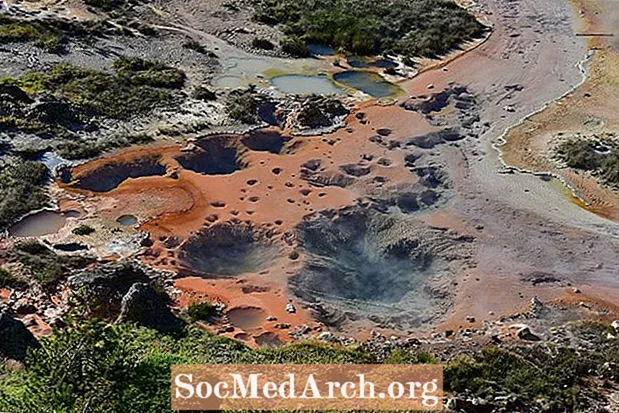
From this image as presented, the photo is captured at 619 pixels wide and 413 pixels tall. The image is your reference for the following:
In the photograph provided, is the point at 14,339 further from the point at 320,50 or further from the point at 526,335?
the point at 320,50

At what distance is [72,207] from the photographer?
99.3 feet

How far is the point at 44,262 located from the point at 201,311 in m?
Result: 5.76

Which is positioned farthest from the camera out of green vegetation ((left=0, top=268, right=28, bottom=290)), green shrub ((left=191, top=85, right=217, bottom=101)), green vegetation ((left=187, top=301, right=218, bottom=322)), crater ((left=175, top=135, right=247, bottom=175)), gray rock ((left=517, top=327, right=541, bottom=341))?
green shrub ((left=191, top=85, right=217, bottom=101))

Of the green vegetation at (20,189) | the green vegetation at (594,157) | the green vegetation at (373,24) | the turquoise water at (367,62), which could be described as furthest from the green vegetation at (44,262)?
the turquoise water at (367,62)

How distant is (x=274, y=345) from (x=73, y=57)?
82.9ft

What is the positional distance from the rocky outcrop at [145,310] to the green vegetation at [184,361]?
1.49 ft

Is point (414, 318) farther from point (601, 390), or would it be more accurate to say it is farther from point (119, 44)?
point (119, 44)

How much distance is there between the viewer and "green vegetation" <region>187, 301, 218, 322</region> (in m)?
25.0

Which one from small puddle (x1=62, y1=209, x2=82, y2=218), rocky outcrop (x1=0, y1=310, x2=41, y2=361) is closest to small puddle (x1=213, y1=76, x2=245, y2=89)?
small puddle (x1=62, y1=209, x2=82, y2=218)

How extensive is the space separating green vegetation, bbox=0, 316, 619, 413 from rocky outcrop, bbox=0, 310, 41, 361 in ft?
3.29

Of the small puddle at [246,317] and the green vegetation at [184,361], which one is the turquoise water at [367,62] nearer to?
the small puddle at [246,317]

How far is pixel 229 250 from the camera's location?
29469 mm

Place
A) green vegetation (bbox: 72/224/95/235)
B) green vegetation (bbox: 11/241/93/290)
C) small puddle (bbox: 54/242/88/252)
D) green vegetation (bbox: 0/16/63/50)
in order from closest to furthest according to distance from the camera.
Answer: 1. green vegetation (bbox: 11/241/93/290)
2. small puddle (bbox: 54/242/88/252)
3. green vegetation (bbox: 72/224/95/235)
4. green vegetation (bbox: 0/16/63/50)

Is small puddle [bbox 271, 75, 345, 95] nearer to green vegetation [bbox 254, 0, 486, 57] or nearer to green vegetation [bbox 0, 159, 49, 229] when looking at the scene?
green vegetation [bbox 254, 0, 486, 57]
